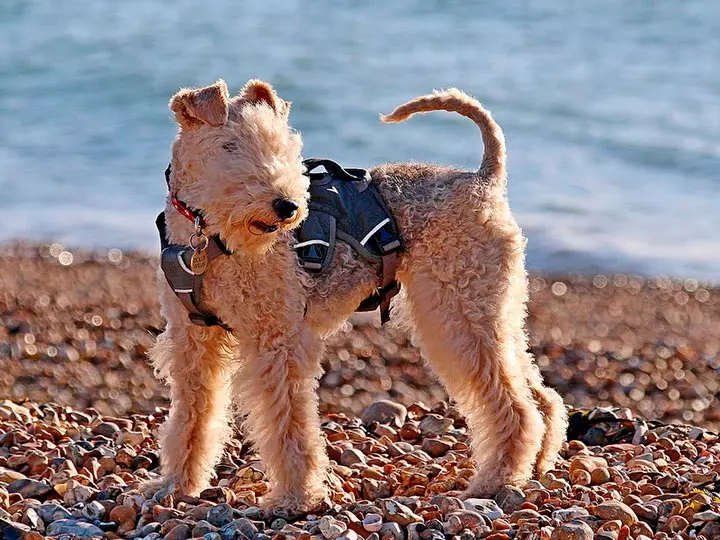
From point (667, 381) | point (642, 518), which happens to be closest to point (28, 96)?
point (667, 381)

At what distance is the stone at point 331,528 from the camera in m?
4.74

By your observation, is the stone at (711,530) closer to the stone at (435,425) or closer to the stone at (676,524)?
the stone at (676,524)

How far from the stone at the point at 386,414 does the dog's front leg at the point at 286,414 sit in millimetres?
1865

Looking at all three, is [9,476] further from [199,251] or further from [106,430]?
[199,251]

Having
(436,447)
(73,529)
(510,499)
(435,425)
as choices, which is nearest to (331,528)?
(510,499)

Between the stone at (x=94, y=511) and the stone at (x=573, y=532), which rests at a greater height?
the stone at (x=573, y=532)

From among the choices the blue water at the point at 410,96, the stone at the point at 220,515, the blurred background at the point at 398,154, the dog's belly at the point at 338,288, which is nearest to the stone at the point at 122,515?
the stone at the point at 220,515

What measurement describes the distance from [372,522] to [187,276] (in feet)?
4.77

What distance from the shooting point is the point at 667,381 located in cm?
924

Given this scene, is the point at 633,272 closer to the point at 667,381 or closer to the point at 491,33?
the point at 667,381

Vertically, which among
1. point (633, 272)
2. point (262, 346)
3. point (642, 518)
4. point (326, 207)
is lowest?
point (633, 272)

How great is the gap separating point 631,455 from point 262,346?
247 centimetres

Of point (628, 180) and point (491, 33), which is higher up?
point (491, 33)

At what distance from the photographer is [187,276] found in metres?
5.07
